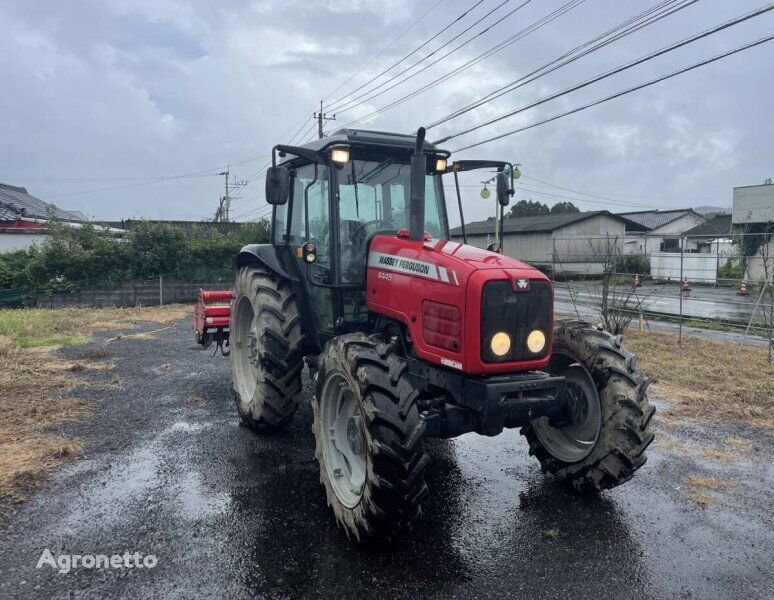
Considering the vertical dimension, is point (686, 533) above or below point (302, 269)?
below

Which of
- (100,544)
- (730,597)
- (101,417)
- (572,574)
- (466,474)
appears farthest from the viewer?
(101,417)

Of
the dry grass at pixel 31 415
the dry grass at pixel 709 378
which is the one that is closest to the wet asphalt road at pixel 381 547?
the dry grass at pixel 31 415

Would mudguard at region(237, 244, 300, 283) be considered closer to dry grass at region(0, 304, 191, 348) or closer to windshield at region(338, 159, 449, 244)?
windshield at region(338, 159, 449, 244)

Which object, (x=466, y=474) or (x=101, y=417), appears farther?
(x=101, y=417)

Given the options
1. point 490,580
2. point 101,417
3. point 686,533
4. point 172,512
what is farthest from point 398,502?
point 101,417

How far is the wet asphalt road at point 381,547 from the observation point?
124 inches

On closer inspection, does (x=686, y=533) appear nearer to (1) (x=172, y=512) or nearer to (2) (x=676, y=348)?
(1) (x=172, y=512)

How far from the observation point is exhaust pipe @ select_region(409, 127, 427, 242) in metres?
3.73

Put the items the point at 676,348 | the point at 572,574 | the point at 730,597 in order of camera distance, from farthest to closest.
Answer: the point at 676,348 < the point at 572,574 < the point at 730,597

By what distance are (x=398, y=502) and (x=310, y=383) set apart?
15.7 feet

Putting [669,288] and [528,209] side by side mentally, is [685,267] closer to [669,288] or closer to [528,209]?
[669,288]

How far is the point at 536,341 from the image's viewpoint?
3.65 metres

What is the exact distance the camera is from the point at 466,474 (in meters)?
4.68

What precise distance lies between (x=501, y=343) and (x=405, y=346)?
880mm
